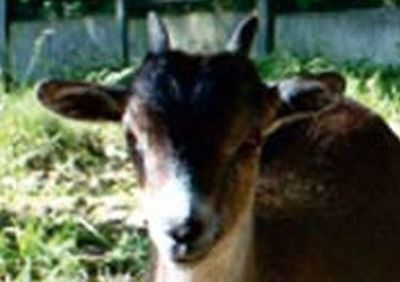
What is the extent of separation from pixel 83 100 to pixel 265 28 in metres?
9.37

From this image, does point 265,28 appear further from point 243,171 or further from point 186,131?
point 186,131

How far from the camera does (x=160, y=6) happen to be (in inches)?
606

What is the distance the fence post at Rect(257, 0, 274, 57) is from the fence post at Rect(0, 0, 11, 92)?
1.96 metres

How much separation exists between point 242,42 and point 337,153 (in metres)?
1.08

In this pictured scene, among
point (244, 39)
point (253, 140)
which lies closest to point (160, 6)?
point (244, 39)

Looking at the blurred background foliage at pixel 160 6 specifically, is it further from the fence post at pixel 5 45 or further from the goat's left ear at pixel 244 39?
the goat's left ear at pixel 244 39

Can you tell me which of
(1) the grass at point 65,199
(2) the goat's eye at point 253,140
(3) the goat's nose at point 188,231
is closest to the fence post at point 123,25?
(1) the grass at point 65,199

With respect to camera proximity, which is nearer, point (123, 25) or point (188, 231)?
point (188, 231)

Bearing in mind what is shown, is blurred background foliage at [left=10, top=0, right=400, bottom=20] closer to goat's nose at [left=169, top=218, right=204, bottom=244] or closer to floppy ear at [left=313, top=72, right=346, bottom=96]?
floppy ear at [left=313, top=72, right=346, bottom=96]

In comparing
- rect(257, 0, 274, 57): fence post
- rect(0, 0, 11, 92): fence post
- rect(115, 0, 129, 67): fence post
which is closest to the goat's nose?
rect(0, 0, 11, 92): fence post

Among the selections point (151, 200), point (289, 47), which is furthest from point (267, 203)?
point (289, 47)

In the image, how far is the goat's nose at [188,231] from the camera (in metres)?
5.05

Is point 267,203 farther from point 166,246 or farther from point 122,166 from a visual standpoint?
point 122,166

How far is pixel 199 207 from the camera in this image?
5.11 meters
